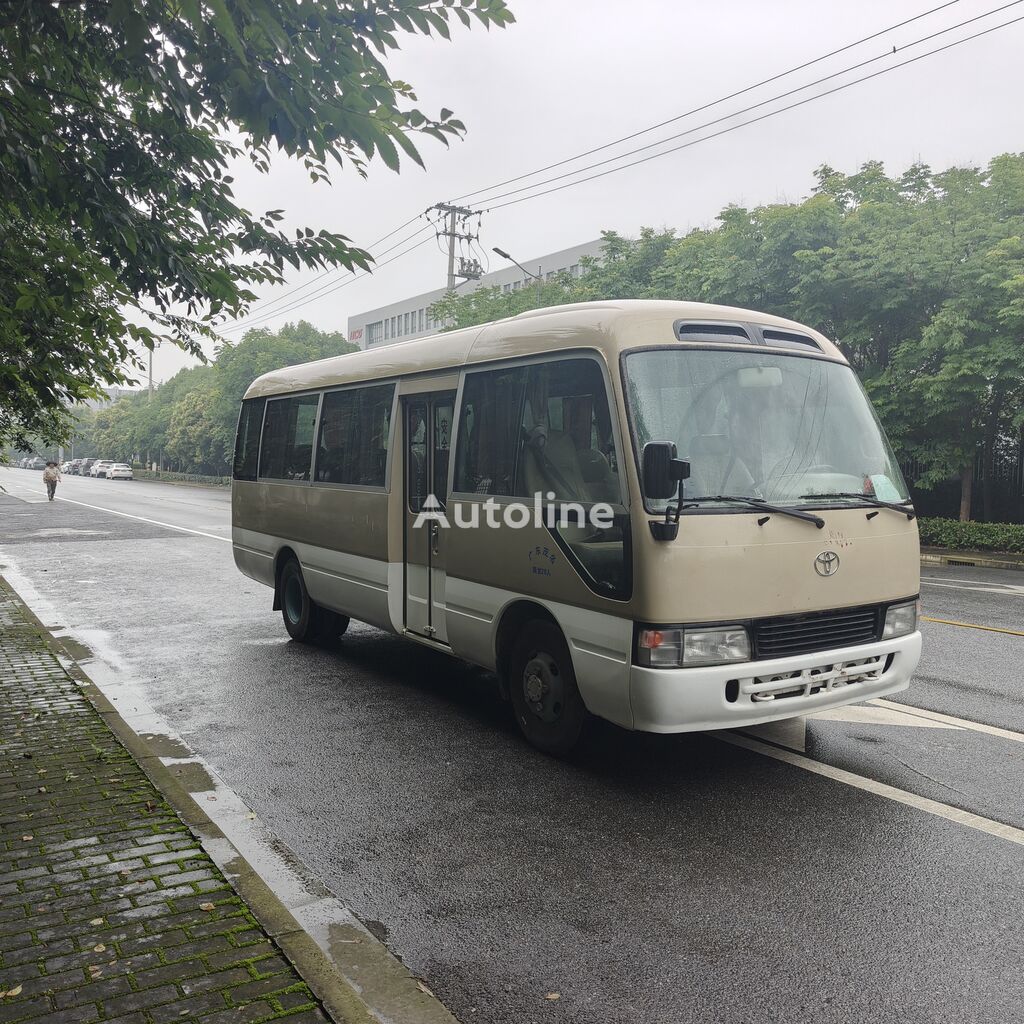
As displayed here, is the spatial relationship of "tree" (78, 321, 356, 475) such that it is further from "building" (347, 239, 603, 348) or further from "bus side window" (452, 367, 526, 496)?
"bus side window" (452, 367, 526, 496)

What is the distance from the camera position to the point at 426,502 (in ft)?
23.7

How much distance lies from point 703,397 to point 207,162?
3.42m

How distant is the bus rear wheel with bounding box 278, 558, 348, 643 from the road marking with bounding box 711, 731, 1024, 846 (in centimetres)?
428

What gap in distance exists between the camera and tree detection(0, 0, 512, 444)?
A: 3.86 metres

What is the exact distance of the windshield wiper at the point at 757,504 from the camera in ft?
16.6

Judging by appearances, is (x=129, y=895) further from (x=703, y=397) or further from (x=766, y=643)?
(x=703, y=397)

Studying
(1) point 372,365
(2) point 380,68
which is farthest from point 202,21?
(1) point 372,365

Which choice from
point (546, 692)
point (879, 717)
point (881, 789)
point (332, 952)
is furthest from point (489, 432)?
point (332, 952)

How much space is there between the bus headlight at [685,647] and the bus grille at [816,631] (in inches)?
7.8

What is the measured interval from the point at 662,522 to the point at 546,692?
5.04ft

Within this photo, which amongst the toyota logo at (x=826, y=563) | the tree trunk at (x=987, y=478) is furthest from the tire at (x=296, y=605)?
the tree trunk at (x=987, y=478)

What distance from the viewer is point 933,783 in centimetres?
536

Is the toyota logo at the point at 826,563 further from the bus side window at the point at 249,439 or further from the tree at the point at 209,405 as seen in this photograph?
the tree at the point at 209,405

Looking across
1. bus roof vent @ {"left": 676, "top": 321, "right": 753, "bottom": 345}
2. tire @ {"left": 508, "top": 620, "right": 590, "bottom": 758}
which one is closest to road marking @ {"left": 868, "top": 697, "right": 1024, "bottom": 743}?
tire @ {"left": 508, "top": 620, "right": 590, "bottom": 758}
